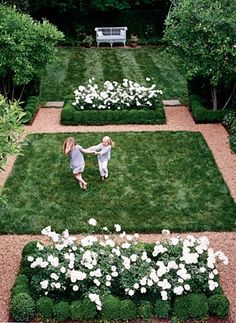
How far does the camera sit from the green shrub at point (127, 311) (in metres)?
10.2

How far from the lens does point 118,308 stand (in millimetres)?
10250

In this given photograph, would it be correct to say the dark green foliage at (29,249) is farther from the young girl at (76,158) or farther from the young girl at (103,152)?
the young girl at (103,152)

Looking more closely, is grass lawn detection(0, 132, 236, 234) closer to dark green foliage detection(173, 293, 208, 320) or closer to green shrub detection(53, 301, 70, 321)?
dark green foliage detection(173, 293, 208, 320)

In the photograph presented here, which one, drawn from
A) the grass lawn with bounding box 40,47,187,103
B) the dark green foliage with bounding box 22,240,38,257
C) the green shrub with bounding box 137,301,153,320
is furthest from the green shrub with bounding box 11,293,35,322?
the grass lawn with bounding box 40,47,187,103

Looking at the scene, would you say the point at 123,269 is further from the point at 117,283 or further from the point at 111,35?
the point at 111,35

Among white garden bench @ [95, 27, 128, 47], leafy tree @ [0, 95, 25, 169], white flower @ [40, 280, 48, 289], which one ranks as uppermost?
leafy tree @ [0, 95, 25, 169]

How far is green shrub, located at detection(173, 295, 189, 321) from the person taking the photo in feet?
33.8

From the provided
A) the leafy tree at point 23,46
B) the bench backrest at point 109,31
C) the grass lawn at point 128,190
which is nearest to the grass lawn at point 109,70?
the bench backrest at point 109,31

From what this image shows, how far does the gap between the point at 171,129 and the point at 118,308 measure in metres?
9.93

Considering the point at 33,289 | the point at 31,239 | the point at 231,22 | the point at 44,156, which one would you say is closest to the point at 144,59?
the point at 231,22

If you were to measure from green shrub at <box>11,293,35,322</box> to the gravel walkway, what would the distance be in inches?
12.6

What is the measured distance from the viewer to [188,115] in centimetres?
2059

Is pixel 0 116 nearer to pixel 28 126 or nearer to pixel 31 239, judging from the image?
pixel 31 239

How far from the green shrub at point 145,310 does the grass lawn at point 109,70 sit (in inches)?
523
